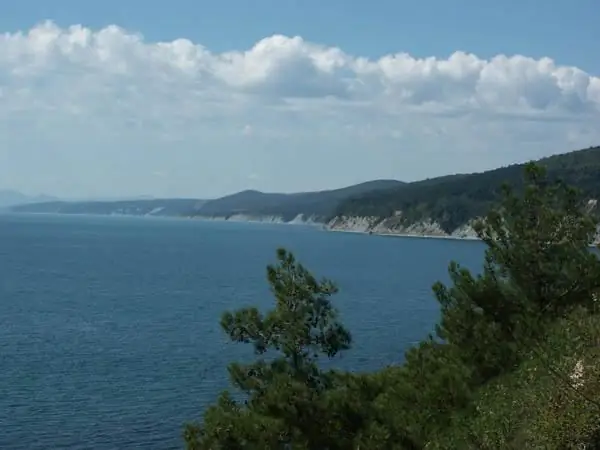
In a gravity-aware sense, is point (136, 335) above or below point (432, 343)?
below

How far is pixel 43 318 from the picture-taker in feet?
180

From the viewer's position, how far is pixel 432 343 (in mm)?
18562

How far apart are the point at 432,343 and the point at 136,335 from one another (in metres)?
33.9

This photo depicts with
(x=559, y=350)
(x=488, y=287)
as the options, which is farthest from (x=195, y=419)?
(x=559, y=350)

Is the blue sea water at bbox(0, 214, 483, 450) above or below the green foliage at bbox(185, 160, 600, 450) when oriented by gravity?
below

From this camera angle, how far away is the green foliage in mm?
15430

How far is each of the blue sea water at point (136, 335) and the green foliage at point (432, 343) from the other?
13.4 meters

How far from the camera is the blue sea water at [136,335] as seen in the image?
102 feet

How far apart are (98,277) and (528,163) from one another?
72072 mm

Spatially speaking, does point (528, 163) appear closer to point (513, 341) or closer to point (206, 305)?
point (513, 341)

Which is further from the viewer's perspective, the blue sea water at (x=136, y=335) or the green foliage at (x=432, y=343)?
the blue sea water at (x=136, y=335)

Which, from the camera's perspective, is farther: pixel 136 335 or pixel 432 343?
pixel 136 335

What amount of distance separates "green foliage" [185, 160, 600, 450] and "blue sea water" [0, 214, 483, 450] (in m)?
13.4

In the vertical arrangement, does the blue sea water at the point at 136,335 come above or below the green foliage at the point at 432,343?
below
